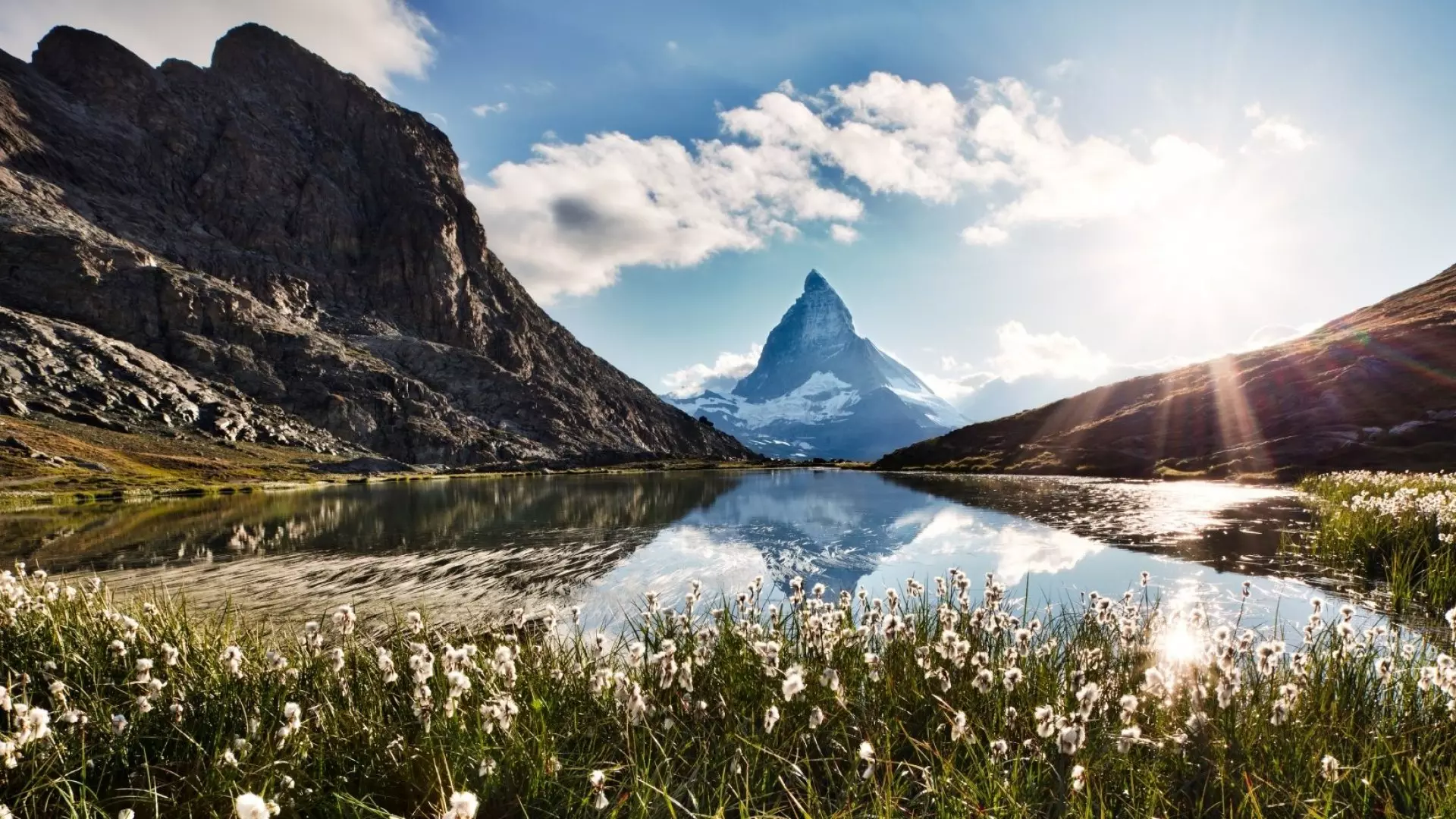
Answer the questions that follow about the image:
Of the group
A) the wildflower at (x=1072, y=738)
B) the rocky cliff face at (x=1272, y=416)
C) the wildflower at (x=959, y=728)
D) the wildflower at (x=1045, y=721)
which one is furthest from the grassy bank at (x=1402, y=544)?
the rocky cliff face at (x=1272, y=416)

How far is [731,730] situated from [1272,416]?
144926 millimetres

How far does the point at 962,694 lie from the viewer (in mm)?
7344

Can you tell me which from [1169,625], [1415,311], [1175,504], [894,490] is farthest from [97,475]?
[1415,311]

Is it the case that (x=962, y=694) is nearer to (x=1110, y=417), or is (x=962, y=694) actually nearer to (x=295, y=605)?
(x=295, y=605)

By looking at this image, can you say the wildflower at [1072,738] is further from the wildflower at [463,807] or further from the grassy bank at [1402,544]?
the grassy bank at [1402,544]

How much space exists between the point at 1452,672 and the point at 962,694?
4.21m

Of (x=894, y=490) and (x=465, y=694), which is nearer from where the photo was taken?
(x=465, y=694)

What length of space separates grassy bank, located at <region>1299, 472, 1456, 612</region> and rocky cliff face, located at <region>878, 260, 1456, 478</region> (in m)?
76.6

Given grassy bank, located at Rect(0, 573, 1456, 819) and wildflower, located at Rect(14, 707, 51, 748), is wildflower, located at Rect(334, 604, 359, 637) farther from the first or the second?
wildflower, located at Rect(14, 707, 51, 748)

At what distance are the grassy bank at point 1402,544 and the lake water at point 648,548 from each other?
131cm

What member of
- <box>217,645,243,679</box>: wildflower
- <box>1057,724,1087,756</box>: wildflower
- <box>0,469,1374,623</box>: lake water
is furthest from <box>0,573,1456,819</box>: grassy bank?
<box>0,469,1374,623</box>: lake water

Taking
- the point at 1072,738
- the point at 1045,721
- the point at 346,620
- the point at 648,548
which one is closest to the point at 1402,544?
the point at 1045,721

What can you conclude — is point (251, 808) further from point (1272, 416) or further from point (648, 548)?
point (1272, 416)

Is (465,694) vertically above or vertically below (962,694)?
above
